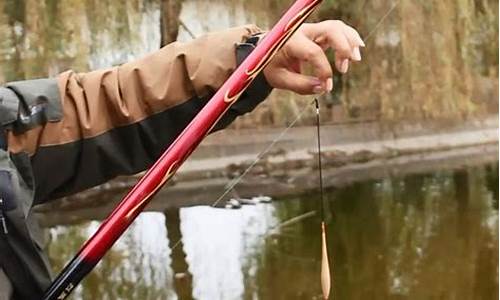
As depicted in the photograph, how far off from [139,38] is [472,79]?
3.23 ft

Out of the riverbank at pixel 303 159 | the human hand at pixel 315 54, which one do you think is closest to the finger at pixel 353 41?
the human hand at pixel 315 54

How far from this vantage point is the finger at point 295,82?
577 millimetres

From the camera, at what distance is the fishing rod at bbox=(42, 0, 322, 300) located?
51 cm

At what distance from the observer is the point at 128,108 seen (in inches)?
24.8

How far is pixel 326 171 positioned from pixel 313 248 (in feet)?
1.20

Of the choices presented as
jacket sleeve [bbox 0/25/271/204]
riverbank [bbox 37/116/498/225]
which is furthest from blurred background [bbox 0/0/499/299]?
jacket sleeve [bbox 0/25/271/204]

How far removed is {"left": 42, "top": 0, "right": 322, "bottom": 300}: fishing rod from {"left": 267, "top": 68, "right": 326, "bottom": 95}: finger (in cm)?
7

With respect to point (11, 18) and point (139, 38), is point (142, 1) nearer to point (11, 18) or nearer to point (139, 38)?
point (139, 38)

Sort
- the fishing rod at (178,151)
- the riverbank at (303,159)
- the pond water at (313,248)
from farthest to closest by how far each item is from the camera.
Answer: the riverbank at (303,159)
the pond water at (313,248)
the fishing rod at (178,151)

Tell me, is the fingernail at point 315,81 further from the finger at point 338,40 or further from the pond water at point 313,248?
the pond water at point 313,248

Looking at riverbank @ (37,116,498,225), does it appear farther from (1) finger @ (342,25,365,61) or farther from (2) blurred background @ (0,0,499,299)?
(1) finger @ (342,25,365,61)

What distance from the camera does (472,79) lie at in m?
2.35

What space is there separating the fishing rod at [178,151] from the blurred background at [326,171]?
126cm

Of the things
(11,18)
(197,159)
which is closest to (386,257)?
(197,159)
